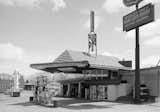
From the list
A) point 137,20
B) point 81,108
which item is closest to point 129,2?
point 137,20

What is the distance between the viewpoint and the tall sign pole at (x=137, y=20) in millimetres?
30688

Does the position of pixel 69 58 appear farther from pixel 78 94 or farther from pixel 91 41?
pixel 78 94

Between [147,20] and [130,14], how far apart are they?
12.4ft

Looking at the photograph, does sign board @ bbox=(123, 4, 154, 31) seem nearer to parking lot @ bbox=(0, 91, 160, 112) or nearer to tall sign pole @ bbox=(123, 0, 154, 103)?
tall sign pole @ bbox=(123, 0, 154, 103)

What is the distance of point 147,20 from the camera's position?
30703 mm

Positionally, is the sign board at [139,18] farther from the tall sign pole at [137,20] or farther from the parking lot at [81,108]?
the parking lot at [81,108]

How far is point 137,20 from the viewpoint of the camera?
1278 inches

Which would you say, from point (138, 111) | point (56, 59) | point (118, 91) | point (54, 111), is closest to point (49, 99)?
point (54, 111)

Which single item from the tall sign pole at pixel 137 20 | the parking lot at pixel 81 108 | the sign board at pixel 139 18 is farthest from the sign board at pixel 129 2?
the parking lot at pixel 81 108

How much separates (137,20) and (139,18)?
415 millimetres

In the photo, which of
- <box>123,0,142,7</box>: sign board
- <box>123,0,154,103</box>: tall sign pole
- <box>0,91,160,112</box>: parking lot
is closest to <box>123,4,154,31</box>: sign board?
<box>123,0,154,103</box>: tall sign pole

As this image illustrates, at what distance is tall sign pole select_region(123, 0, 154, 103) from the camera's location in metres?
30.7

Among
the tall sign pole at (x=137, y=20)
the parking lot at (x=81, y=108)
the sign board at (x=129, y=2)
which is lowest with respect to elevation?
the parking lot at (x=81, y=108)

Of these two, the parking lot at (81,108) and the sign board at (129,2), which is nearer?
the parking lot at (81,108)
